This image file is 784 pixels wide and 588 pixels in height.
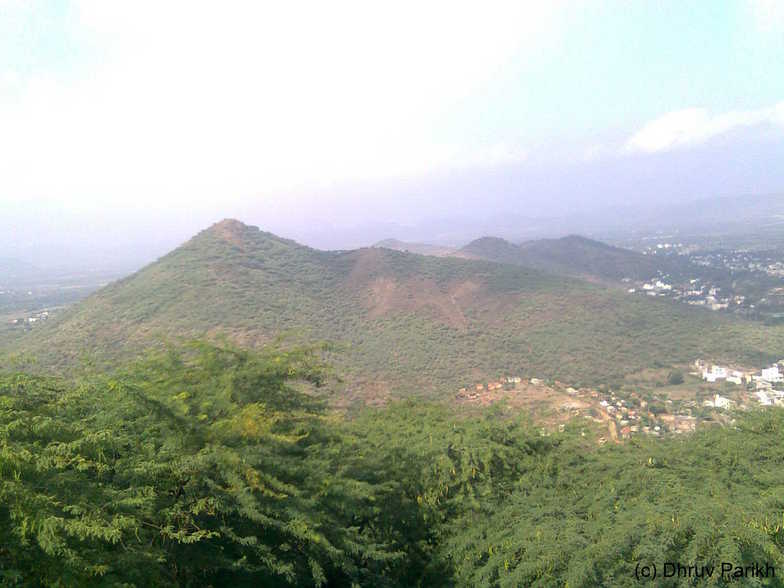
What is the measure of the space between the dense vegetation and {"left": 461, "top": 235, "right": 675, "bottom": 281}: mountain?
6839cm

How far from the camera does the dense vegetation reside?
4891mm

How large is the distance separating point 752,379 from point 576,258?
185 feet

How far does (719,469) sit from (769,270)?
82834mm

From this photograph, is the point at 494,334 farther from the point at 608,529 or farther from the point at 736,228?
the point at 736,228

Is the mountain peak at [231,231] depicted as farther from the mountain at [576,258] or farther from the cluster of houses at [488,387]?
the mountain at [576,258]

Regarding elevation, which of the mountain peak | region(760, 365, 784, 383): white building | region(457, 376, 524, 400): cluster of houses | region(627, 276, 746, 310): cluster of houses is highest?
the mountain peak

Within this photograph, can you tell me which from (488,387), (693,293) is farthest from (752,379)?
(693,293)

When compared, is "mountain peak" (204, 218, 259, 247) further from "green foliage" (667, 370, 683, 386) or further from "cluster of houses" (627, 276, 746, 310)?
"cluster of houses" (627, 276, 746, 310)

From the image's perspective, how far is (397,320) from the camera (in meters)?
43.5

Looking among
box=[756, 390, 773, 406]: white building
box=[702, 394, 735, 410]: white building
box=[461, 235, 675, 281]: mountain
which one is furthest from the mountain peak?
box=[756, 390, 773, 406]: white building

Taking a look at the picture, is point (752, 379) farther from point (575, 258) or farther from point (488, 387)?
point (575, 258)

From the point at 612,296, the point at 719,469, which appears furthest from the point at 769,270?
the point at 719,469

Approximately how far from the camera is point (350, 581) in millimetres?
7797

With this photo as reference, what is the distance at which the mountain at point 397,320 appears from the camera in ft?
108
